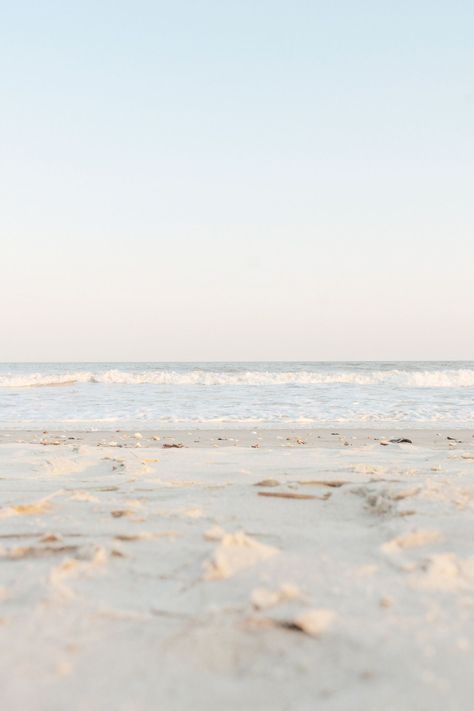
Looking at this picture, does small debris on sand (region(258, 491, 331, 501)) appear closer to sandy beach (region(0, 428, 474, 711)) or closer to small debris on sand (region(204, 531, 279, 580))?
sandy beach (region(0, 428, 474, 711))

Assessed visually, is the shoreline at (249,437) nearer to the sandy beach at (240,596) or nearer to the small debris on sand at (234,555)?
the sandy beach at (240,596)

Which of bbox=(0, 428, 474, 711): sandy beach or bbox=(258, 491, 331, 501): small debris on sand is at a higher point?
bbox=(0, 428, 474, 711): sandy beach

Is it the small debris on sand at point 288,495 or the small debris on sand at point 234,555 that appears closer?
the small debris on sand at point 234,555

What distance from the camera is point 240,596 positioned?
1396 mm

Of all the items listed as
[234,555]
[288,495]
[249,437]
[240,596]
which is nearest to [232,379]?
[249,437]

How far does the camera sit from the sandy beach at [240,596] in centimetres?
104

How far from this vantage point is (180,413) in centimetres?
969

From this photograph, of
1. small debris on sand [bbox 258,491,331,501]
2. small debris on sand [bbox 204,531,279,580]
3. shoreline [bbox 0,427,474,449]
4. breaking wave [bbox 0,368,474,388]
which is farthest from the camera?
breaking wave [bbox 0,368,474,388]

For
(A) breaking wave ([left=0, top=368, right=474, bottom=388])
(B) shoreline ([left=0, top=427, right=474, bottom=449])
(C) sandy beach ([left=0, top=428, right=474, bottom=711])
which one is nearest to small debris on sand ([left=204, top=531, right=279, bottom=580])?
(C) sandy beach ([left=0, top=428, right=474, bottom=711])

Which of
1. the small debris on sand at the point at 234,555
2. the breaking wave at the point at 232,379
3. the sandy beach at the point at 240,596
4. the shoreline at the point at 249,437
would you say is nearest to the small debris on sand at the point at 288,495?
the sandy beach at the point at 240,596

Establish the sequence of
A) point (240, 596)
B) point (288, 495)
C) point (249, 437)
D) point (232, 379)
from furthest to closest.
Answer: point (232, 379), point (249, 437), point (288, 495), point (240, 596)

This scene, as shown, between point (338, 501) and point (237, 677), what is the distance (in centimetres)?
144

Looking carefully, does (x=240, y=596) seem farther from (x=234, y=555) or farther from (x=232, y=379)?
(x=232, y=379)

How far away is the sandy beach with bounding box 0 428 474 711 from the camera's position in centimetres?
104
